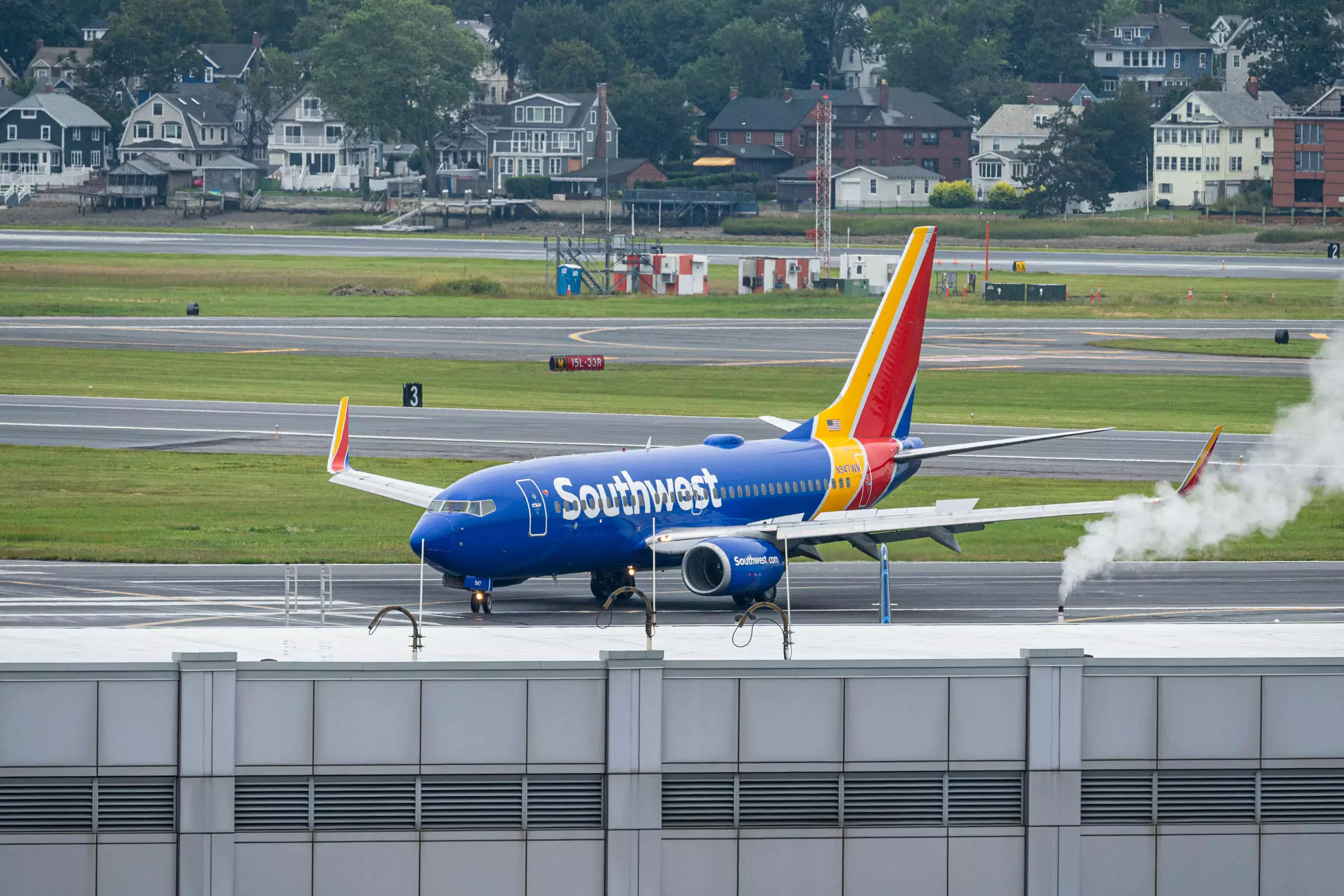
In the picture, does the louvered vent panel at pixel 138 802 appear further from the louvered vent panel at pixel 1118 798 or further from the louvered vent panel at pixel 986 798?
the louvered vent panel at pixel 1118 798

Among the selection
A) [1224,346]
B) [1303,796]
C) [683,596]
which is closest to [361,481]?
[683,596]

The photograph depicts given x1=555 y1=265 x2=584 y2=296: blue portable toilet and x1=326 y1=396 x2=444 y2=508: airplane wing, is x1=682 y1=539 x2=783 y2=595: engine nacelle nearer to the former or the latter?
x1=326 y1=396 x2=444 y2=508: airplane wing

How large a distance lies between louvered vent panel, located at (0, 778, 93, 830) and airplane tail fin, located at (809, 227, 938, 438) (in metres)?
34.5

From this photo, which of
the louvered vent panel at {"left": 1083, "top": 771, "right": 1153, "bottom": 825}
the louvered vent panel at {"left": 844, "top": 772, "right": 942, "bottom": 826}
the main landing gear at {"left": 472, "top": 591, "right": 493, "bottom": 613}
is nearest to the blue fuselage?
the main landing gear at {"left": 472, "top": 591, "right": 493, "bottom": 613}

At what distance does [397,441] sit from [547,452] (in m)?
7.85

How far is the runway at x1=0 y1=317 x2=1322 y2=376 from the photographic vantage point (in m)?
122

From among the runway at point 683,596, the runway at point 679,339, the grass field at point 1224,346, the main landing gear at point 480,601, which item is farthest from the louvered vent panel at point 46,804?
the grass field at point 1224,346

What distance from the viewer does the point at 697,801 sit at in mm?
28906

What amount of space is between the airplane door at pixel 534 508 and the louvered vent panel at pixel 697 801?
21.4 m

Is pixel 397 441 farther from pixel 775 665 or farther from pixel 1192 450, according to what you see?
pixel 775 665

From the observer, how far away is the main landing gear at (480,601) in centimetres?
5075

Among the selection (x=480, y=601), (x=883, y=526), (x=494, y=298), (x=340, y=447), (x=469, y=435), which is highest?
(x=494, y=298)

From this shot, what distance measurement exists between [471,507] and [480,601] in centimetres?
297

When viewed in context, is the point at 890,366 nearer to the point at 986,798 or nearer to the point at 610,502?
A: the point at 610,502
